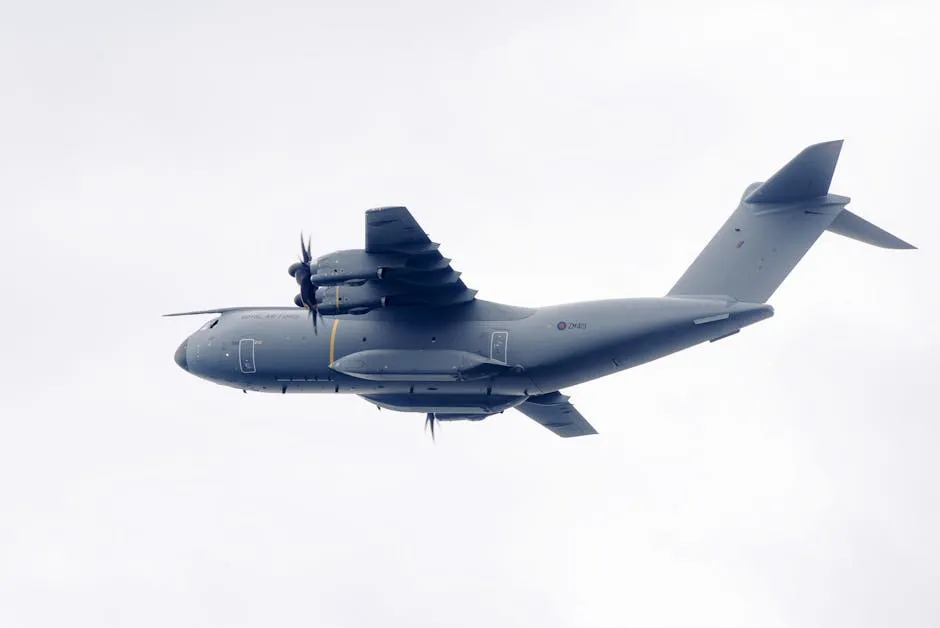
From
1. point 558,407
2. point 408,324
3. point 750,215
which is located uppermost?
point 750,215

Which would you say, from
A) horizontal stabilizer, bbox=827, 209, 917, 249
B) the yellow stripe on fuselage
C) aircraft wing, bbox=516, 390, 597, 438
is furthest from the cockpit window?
horizontal stabilizer, bbox=827, 209, 917, 249

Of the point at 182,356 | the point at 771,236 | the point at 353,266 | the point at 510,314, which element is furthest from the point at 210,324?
the point at 771,236

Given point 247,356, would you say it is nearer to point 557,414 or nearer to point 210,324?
point 210,324

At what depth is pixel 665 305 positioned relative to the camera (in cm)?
2831

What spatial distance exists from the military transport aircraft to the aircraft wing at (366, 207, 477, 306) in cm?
2

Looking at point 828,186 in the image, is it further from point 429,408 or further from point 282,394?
point 282,394

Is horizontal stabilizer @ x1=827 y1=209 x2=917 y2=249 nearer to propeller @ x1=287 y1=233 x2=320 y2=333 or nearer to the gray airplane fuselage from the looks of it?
the gray airplane fuselage

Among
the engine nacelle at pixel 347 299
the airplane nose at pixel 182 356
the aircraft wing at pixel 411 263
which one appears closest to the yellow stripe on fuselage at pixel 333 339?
the engine nacelle at pixel 347 299

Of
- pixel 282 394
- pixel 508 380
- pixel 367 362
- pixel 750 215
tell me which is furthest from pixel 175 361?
pixel 750 215

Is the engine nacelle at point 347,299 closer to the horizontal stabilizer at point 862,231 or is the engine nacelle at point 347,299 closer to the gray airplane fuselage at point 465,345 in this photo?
the gray airplane fuselage at point 465,345

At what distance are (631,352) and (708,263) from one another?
6.62 feet

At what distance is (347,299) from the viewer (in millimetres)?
28797

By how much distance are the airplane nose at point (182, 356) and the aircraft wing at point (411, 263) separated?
15.1 ft

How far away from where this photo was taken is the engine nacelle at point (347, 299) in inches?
1133
